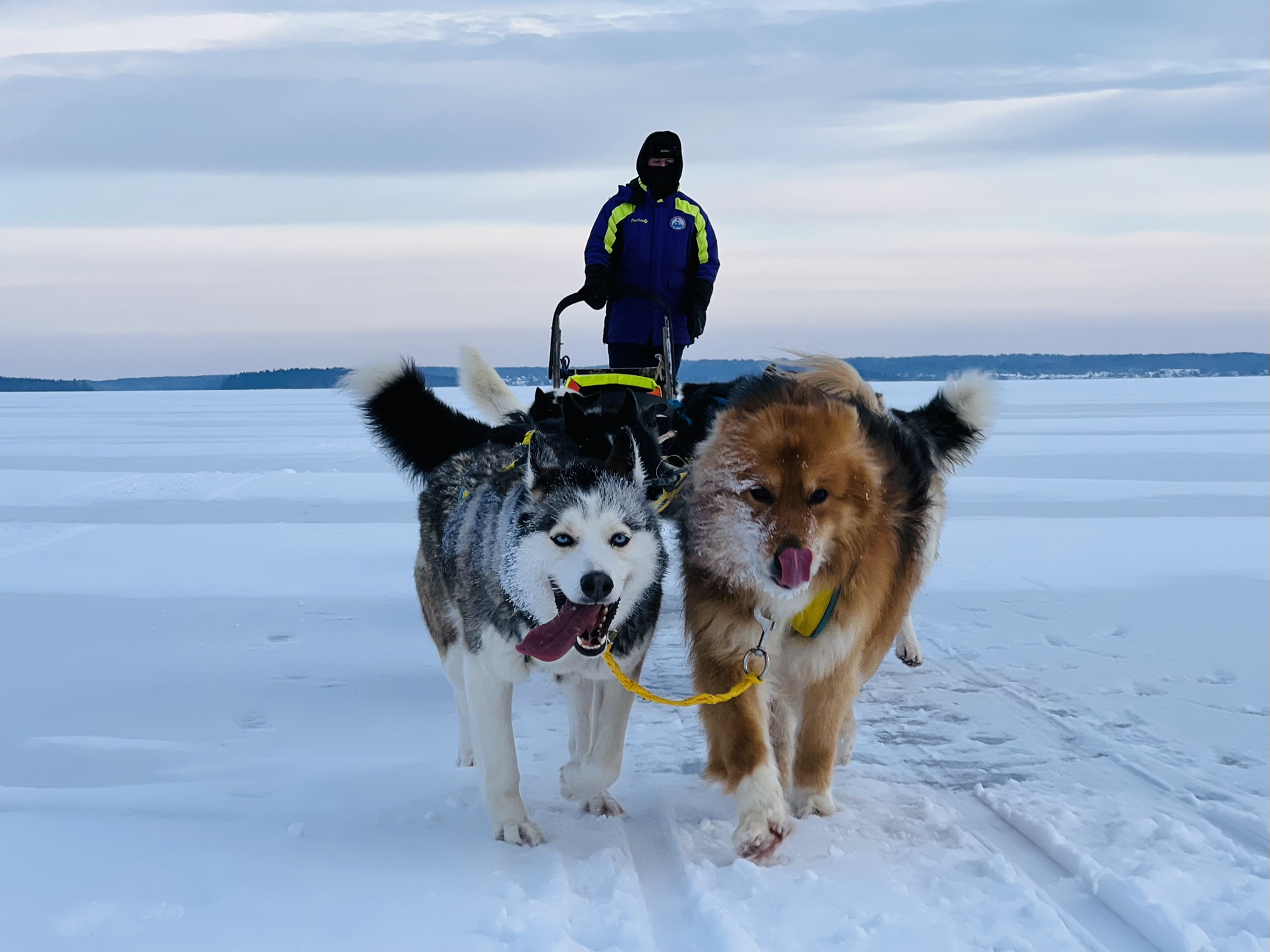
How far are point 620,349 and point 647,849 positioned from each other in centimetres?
298

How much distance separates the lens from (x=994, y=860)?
2.62 meters

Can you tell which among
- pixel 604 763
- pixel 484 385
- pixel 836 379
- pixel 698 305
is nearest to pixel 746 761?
pixel 604 763

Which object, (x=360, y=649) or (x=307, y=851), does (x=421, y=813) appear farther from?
(x=360, y=649)

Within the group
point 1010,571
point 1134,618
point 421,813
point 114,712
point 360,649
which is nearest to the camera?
point 421,813

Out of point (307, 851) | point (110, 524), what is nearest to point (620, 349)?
point (307, 851)

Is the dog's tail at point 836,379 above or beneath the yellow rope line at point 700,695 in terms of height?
above

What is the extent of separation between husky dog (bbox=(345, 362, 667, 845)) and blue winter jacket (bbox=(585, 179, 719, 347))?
1.84 meters

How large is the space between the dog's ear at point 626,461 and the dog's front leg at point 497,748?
583 mm

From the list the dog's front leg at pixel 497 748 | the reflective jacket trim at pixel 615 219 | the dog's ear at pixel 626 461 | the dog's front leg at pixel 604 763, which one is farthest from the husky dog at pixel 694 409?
the reflective jacket trim at pixel 615 219

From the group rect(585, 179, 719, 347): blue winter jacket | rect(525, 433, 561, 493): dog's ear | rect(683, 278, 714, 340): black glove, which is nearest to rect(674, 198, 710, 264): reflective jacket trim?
rect(585, 179, 719, 347): blue winter jacket

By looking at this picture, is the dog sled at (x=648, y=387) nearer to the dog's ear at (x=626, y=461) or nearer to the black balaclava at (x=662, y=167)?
the dog's ear at (x=626, y=461)

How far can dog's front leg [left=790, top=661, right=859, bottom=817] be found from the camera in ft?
9.94

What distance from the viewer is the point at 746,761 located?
2.86 m

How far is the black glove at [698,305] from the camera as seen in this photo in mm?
5000
